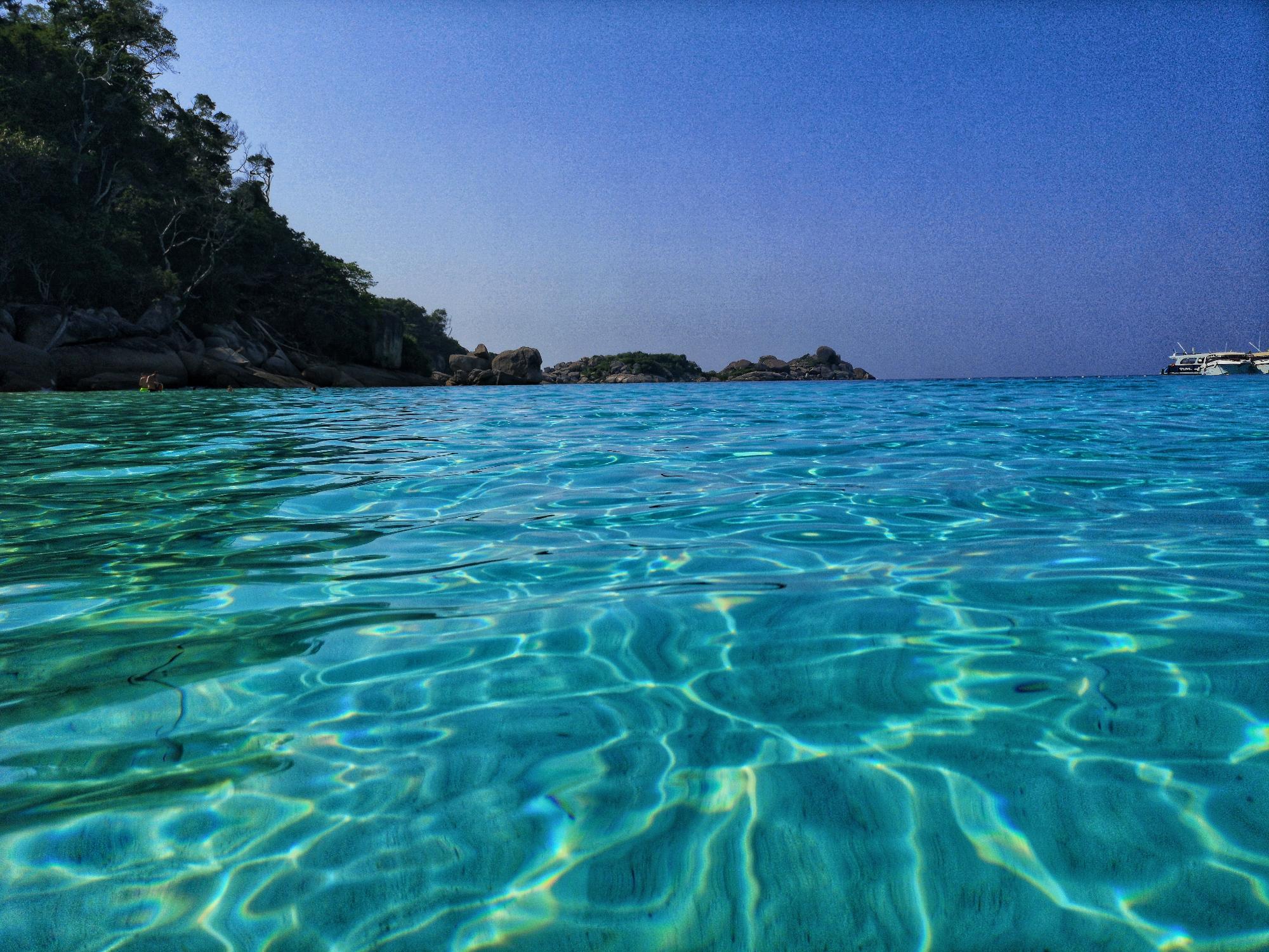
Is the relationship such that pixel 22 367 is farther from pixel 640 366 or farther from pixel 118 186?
pixel 640 366

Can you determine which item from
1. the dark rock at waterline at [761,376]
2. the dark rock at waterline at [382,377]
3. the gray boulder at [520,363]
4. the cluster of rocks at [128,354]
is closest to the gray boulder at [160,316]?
the cluster of rocks at [128,354]

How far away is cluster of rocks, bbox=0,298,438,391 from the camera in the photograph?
20.5m

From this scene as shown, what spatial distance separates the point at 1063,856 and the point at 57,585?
323 cm

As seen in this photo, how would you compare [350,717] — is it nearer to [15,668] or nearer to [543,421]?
[15,668]

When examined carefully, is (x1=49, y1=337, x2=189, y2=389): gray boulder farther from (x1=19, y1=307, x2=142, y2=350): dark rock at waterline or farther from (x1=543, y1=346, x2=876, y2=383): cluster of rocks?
(x1=543, y1=346, x2=876, y2=383): cluster of rocks

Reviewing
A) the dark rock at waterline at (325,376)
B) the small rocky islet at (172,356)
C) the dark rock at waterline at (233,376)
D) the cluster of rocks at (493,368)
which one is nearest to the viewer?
the small rocky islet at (172,356)

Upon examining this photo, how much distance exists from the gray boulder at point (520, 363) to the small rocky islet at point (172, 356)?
32cm

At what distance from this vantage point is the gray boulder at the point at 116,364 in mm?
22052

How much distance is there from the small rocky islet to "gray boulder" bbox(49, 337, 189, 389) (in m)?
0.02

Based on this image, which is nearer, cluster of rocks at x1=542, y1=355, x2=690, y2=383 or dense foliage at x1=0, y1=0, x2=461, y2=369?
dense foliage at x1=0, y1=0, x2=461, y2=369

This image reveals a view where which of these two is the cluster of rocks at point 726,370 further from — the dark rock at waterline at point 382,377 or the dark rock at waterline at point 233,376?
the dark rock at waterline at point 233,376

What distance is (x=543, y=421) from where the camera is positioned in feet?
37.6

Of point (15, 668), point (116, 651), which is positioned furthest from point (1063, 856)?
point (15, 668)

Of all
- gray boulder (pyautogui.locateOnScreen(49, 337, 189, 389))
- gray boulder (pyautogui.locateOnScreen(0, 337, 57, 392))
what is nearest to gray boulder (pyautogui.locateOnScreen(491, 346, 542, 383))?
gray boulder (pyautogui.locateOnScreen(49, 337, 189, 389))
